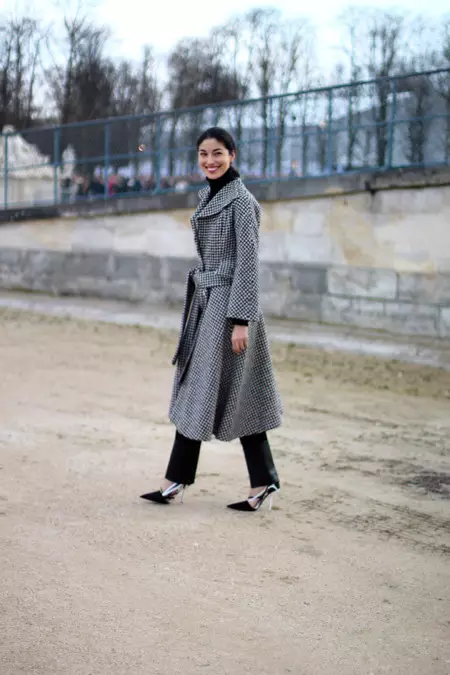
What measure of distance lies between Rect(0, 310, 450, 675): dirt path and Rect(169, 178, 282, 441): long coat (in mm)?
458

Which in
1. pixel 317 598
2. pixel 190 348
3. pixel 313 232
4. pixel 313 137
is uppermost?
pixel 313 137

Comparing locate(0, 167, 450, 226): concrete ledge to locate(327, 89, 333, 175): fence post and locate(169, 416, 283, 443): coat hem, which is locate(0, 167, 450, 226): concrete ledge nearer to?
locate(327, 89, 333, 175): fence post

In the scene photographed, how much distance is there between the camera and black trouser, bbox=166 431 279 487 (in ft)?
15.4

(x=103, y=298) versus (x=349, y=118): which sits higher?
(x=349, y=118)

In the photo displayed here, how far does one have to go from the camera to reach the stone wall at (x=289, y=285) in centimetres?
1172

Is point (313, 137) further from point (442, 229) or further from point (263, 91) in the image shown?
point (263, 91)

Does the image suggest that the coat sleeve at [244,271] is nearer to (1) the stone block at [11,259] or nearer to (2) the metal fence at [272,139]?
(2) the metal fence at [272,139]

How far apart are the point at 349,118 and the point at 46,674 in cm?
1159

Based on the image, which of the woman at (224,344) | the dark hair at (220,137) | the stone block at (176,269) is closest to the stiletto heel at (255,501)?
the woman at (224,344)

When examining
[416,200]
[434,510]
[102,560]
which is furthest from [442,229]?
[102,560]

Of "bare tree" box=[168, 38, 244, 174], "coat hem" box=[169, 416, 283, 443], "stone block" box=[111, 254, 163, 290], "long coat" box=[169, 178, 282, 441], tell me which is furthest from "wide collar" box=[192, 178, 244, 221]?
"bare tree" box=[168, 38, 244, 174]

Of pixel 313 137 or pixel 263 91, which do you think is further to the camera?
pixel 263 91

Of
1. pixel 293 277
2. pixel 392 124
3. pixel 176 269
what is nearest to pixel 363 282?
pixel 293 277

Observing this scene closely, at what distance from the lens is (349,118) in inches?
534
